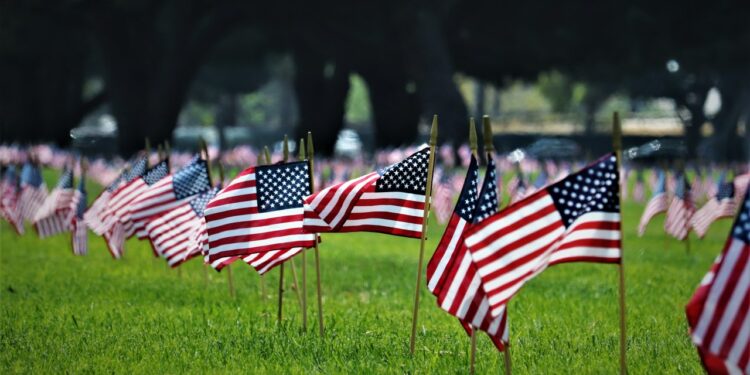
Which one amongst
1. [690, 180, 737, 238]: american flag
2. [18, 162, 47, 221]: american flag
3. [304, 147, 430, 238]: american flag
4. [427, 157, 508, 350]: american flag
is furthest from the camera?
[18, 162, 47, 221]: american flag

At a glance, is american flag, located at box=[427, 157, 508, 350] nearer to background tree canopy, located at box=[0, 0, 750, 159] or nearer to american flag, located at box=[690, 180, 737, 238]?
american flag, located at box=[690, 180, 737, 238]

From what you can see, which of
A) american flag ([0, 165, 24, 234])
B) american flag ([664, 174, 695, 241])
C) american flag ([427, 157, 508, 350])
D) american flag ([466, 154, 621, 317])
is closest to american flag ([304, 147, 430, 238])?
american flag ([427, 157, 508, 350])

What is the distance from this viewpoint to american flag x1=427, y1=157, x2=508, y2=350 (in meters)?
7.72

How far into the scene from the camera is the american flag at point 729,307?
21.4 feet

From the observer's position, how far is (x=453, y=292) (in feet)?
26.1

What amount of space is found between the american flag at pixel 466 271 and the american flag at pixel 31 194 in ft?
40.5

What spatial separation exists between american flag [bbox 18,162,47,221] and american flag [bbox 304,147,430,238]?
1114 centimetres

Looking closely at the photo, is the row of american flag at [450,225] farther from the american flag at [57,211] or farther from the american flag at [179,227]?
the american flag at [57,211]

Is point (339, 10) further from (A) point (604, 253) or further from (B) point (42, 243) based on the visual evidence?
(A) point (604, 253)

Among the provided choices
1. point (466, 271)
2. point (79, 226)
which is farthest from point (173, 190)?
point (466, 271)

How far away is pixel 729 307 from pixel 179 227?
7243 mm

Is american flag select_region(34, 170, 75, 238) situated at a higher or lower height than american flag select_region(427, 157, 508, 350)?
lower

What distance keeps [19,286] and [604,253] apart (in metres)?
8.76

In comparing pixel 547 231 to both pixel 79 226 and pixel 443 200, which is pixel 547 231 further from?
pixel 443 200
